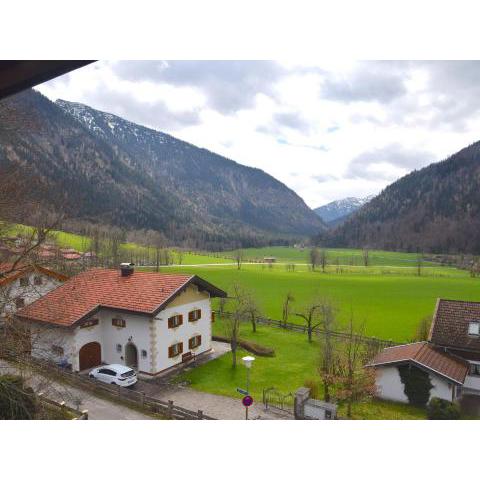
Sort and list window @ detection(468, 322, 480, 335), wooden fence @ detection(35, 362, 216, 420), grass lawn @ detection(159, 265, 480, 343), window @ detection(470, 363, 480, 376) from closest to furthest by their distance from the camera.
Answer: wooden fence @ detection(35, 362, 216, 420) → window @ detection(470, 363, 480, 376) → window @ detection(468, 322, 480, 335) → grass lawn @ detection(159, 265, 480, 343)

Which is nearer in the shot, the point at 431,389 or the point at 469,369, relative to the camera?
the point at 431,389

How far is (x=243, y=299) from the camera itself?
30109 millimetres

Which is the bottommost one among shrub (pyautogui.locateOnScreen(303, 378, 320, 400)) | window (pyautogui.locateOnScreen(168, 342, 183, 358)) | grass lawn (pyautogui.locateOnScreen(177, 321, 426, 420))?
grass lawn (pyautogui.locateOnScreen(177, 321, 426, 420))

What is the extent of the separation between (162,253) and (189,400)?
129 ft

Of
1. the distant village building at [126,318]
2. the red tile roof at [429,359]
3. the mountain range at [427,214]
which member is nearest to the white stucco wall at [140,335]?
the distant village building at [126,318]

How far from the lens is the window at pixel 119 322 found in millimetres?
19828

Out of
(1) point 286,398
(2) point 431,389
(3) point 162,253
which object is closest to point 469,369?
(2) point 431,389

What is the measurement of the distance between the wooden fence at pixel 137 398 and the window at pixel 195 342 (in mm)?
5485

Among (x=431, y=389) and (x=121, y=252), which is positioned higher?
(x=121, y=252)

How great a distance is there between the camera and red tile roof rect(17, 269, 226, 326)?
1914 cm

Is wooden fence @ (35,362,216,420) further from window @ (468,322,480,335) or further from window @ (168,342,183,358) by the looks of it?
window @ (468,322,480,335)

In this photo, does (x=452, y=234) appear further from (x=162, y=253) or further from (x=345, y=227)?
(x=162, y=253)

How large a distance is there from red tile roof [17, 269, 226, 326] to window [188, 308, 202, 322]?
1.32m

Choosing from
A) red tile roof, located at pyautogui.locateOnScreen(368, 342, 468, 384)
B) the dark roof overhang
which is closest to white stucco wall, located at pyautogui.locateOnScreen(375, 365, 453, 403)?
red tile roof, located at pyautogui.locateOnScreen(368, 342, 468, 384)
